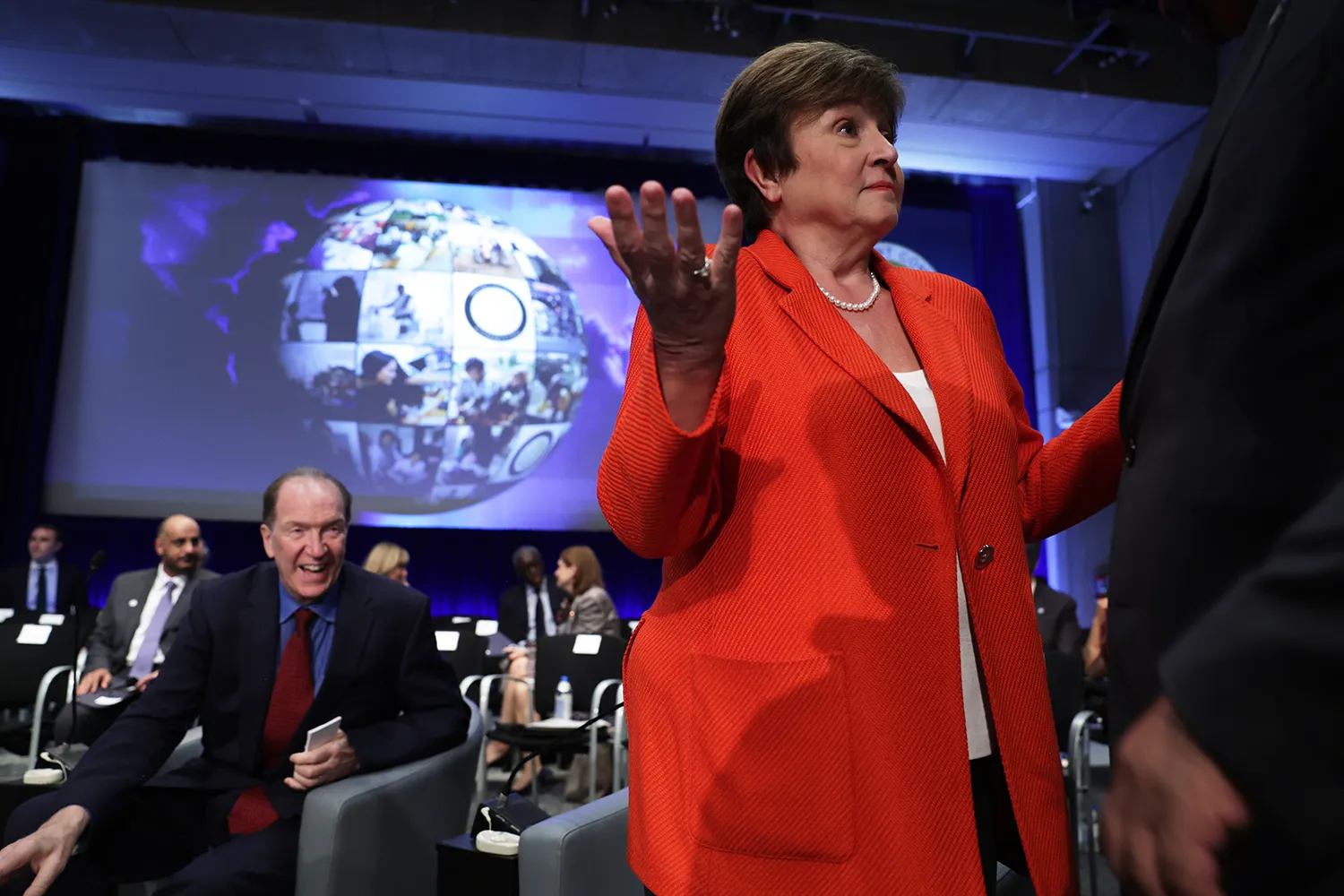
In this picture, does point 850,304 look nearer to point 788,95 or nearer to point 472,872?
point 788,95

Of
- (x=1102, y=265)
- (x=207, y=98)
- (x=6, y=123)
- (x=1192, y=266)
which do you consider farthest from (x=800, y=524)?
(x=6, y=123)

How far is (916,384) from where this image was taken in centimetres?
110

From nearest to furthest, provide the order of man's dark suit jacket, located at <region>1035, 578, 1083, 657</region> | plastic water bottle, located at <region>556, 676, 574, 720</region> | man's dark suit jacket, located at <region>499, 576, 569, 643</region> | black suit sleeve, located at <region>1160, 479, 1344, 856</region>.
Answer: black suit sleeve, located at <region>1160, 479, 1344, 856</region> < plastic water bottle, located at <region>556, 676, 574, 720</region> < man's dark suit jacket, located at <region>1035, 578, 1083, 657</region> < man's dark suit jacket, located at <region>499, 576, 569, 643</region>

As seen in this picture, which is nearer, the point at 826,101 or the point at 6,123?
the point at 826,101

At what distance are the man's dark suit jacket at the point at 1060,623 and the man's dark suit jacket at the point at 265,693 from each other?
182 inches

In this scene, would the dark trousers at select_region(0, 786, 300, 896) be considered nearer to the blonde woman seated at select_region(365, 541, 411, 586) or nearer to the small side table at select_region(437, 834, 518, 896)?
the small side table at select_region(437, 834, 518, 896)

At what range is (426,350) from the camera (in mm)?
8930

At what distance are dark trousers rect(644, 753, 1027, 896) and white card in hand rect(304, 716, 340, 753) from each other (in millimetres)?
1451

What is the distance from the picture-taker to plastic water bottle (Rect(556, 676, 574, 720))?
5.05m

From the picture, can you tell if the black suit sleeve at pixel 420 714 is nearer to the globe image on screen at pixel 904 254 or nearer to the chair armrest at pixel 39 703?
the chair armrest at pixel 39 703

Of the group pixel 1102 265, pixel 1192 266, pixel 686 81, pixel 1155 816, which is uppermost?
pixel 686 81

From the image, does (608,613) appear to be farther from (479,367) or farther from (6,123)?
(6,123)

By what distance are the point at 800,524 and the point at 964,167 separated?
10.1 meters

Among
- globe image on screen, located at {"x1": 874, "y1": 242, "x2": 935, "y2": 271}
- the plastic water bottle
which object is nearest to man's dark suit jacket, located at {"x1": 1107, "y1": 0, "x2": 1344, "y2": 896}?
the plastic water bottle
